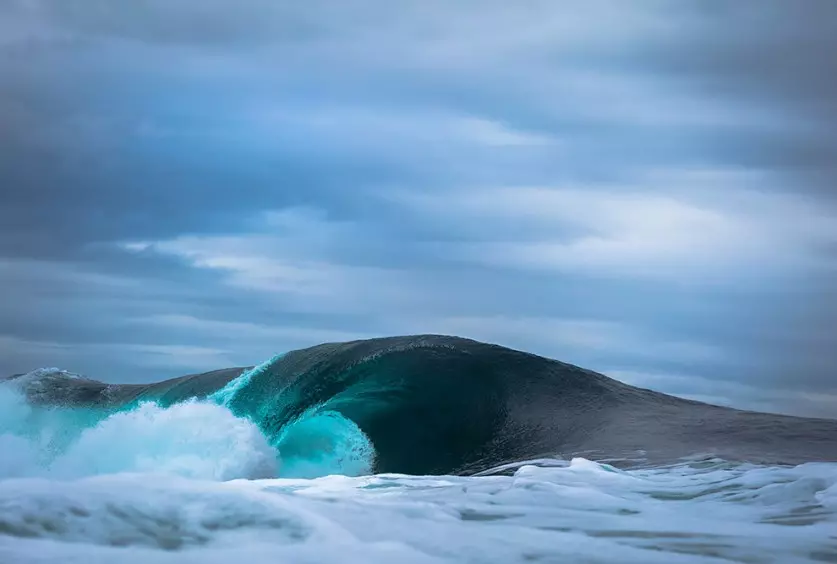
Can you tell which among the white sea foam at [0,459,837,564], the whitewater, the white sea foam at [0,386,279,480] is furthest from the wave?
the white sea foam at [0,459,837,564]

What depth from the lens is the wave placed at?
10.1 m

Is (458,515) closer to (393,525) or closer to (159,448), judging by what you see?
(393,525)

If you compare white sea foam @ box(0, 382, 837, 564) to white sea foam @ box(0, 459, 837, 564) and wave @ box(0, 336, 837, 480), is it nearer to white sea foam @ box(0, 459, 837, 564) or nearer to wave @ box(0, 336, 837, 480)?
white sea foam @ box(0, 459, 837, 564)

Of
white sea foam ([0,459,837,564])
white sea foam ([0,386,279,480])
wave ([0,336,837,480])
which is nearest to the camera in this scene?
white sea foam ([0,459,837,564])

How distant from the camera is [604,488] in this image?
5.97 metres

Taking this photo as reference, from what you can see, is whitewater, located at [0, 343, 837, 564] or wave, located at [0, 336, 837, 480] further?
wave, located at [0, 336, 837, 480]

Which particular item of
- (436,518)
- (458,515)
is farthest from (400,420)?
(436,518)

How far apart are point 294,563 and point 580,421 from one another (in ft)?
24.8

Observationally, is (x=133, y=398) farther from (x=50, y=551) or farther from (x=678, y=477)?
(x=50, y=551)

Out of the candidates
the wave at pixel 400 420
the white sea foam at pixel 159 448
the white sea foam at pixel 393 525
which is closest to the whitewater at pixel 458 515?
the white sea foam at pixel 393 525

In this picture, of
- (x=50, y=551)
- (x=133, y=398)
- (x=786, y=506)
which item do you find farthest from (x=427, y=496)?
(x=133, y=398)

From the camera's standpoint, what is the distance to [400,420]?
1162 centimetres

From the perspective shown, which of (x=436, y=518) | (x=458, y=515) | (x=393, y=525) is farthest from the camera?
(x=458, y=515)

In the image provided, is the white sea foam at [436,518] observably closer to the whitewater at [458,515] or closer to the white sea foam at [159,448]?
the whitewater at [458,515]
